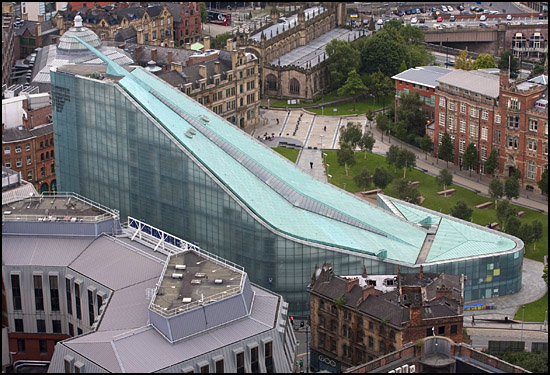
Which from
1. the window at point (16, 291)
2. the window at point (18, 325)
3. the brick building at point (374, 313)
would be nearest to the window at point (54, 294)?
the window at point (16, 291)

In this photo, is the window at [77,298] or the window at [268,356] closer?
the window at [268,356]

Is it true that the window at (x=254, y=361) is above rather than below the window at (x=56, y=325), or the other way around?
above

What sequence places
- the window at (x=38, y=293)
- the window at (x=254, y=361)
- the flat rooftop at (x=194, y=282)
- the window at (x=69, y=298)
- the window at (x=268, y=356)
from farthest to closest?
1. the window at (x=38, y=293)
2. the window at (x=69, y=298)
3. the flat rooftop at (x=194, y=282)
4. the window at (x=268, y=356)
5. the window at (x=254, y=361)

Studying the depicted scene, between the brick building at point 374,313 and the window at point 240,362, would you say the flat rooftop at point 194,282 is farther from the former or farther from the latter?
the brick building at point 374,313

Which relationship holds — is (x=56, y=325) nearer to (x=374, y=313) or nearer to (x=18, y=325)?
(x=18, y=325)

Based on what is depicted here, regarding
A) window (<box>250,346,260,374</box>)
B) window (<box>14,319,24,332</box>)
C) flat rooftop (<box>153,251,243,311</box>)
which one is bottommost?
window (<box>14,319,24,332</box>)

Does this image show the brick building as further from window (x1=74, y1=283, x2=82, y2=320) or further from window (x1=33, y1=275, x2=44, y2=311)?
window (x1=33, y1=275, x2=44, y2=311)

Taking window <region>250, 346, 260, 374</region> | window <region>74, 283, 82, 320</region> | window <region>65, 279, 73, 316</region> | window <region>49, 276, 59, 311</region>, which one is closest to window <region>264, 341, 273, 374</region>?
window <region>250, 346, 260, 374</region>
